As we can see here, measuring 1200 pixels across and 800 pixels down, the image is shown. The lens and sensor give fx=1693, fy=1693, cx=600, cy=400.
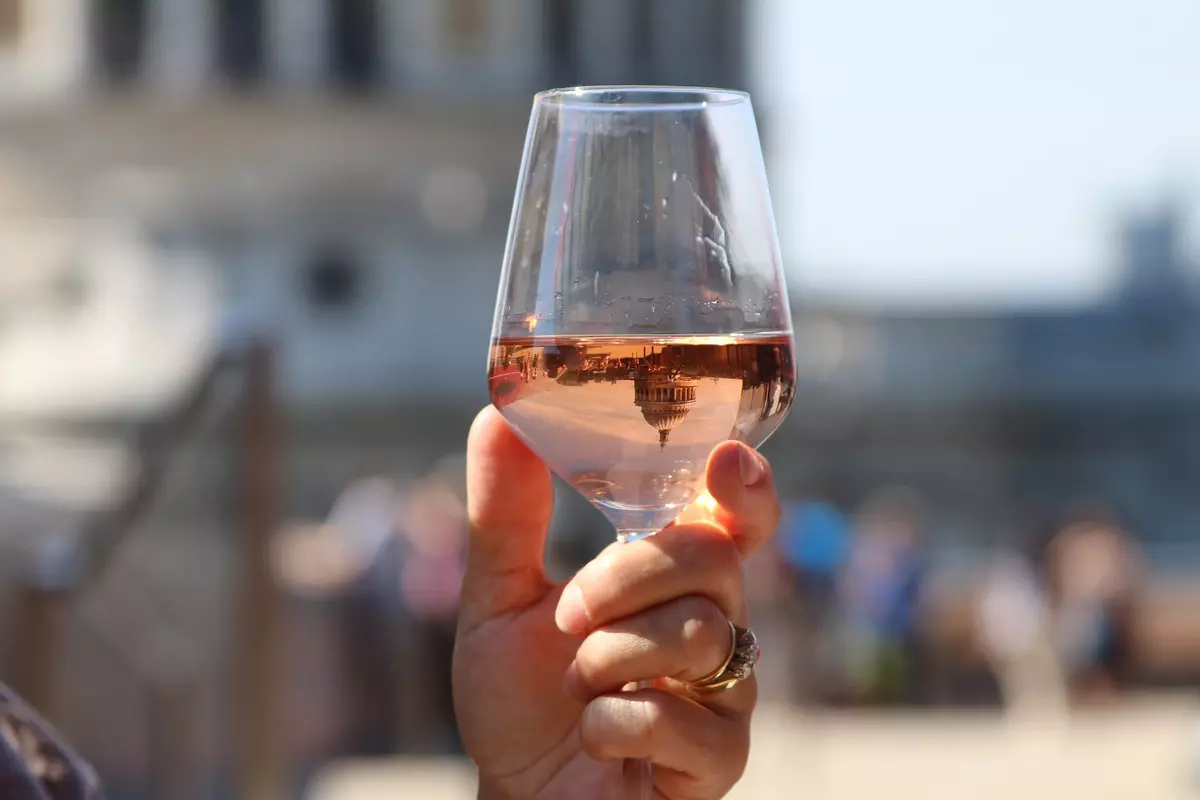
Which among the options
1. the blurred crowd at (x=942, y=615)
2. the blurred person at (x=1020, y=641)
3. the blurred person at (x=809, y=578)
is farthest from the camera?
the blurred person at (x=1020, y=641)

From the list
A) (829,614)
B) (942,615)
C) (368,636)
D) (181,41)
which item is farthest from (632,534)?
(181,41)

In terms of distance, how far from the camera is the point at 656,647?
1212mm

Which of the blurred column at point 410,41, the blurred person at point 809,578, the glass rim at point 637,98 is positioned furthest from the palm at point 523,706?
the blurred column at point 410,41

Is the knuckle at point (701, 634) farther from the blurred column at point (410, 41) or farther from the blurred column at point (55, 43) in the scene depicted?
the blurred column at point (410, 41)

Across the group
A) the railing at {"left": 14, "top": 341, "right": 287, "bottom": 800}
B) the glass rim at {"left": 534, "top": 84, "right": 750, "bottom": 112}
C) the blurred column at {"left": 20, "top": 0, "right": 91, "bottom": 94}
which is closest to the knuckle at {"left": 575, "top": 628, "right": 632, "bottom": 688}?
the glass rim at {"left": 534, "top": 84, "right": 750, "bottom": 112}

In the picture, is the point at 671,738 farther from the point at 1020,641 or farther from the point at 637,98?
the point at 1020,641

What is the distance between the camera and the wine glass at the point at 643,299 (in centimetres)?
125

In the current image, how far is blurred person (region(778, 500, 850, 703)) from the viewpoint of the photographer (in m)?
9.36

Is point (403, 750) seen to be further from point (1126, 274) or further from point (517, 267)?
point (1126, 274)

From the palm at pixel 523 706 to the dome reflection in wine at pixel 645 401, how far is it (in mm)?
215

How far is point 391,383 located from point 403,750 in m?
18.9

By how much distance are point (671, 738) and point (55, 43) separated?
2951cm

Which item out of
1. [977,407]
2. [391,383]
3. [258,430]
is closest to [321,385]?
[391,383]

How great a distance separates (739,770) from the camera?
1.33 m
